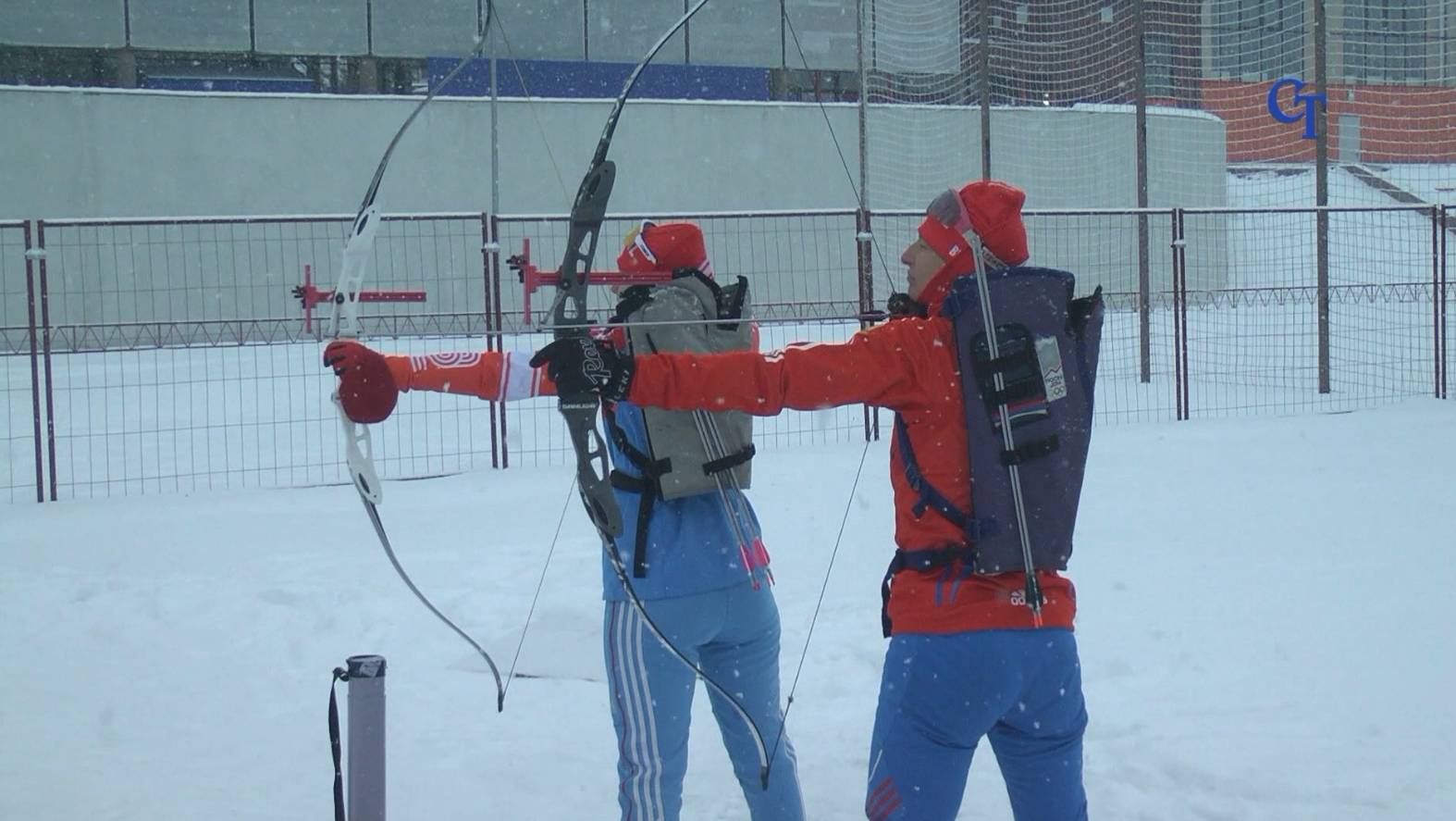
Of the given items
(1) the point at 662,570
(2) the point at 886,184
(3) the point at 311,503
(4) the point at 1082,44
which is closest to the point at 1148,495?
(3) the point at 311,503

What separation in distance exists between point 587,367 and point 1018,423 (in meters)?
0.70

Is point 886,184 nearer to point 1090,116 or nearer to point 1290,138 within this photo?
point 1090,116

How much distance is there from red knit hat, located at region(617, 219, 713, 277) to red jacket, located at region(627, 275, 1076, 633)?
2.03 feet

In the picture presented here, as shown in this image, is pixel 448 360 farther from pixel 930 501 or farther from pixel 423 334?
pixel 423 334

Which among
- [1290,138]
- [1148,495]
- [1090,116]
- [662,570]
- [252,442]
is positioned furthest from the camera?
[1290,138]

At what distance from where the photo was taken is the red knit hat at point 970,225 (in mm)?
2248

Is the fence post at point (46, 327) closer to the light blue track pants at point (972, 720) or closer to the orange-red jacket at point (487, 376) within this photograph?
the orange-red jacket at point (487, 376)

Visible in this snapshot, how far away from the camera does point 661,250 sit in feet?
8.94

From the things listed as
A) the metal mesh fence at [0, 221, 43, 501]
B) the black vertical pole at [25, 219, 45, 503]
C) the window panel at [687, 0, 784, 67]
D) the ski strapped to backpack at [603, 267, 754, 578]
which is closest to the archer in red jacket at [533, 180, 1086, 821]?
the ski strapped to backpack at [603, 267, 754, 578]

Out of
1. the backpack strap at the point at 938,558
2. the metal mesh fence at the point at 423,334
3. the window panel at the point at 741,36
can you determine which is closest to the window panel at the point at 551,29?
the window panel at the point at 741,36

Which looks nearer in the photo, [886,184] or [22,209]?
[22,209]

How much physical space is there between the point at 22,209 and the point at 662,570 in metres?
16.7

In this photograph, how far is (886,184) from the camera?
59.2ft

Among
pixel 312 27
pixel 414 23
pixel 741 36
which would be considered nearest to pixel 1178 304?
pixel 741 36
